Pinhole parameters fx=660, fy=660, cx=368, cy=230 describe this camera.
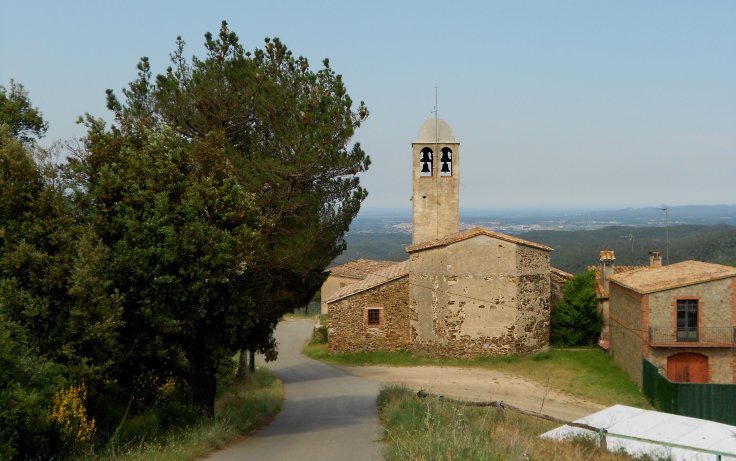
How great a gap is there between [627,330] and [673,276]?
291 centimetres

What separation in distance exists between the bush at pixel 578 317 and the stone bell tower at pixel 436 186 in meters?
6.96

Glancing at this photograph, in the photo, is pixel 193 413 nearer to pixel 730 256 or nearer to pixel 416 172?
pixel 416 172

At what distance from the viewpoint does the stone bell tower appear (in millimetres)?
34781

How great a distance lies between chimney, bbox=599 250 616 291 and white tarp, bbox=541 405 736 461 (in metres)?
16.4

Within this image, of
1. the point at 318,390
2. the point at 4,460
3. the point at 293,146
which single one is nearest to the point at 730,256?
the point at 318,390

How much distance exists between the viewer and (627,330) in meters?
27.5

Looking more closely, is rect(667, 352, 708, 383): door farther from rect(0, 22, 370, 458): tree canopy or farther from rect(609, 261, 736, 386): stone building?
rect(0, 22, 370, 458): tree canopy

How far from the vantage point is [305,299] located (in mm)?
20562

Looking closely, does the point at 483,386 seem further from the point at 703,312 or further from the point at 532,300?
the point at 703,312

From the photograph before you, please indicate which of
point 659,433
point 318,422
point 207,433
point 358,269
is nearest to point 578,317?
point 659,433

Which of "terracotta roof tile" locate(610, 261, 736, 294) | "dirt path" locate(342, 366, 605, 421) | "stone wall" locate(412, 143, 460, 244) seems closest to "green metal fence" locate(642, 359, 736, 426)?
"dirt path" locate(342, 366, 605, 421)

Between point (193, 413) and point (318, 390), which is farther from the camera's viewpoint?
point (318, 390)

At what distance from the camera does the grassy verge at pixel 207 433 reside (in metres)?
11.6

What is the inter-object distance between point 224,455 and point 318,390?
1186 centimetres
